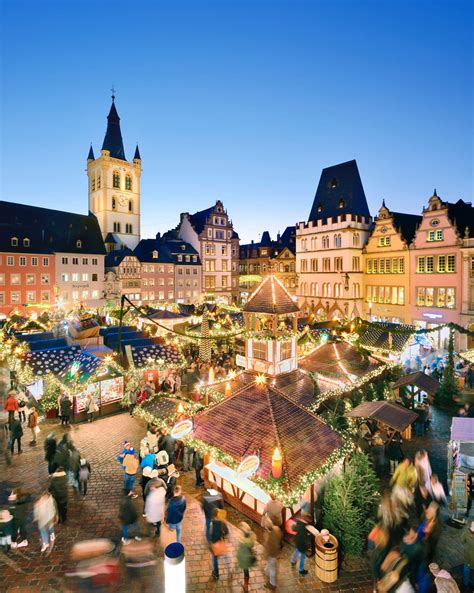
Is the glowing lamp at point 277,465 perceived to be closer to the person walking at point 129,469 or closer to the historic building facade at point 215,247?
the person walking at point 129,469

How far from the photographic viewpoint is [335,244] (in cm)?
3759

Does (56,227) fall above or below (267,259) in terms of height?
above

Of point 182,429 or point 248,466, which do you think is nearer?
point 248,466

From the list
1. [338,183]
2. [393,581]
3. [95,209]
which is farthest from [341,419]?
[95,209]

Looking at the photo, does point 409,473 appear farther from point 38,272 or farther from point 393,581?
point 38,272

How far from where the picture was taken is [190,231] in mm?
55406

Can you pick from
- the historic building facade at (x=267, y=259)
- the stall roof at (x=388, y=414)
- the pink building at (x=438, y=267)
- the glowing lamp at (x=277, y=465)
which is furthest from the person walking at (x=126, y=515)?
the historic building facade at (x=267, y=259)

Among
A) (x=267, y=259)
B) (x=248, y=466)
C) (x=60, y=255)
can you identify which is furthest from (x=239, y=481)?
(x=267, y=259)

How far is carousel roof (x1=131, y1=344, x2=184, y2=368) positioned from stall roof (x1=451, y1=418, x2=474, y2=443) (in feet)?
39.3

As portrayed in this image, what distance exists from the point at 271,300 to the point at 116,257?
143 ft

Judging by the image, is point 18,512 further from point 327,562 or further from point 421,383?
point 421,383

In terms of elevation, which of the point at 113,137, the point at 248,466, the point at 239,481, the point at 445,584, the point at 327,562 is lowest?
the point at 327,562

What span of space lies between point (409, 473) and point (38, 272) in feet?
151

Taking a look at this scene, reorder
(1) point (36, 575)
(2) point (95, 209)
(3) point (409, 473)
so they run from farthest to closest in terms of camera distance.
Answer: (2) point (95, 209) → (3) point (409, 473) → (1) point (36, 575)
